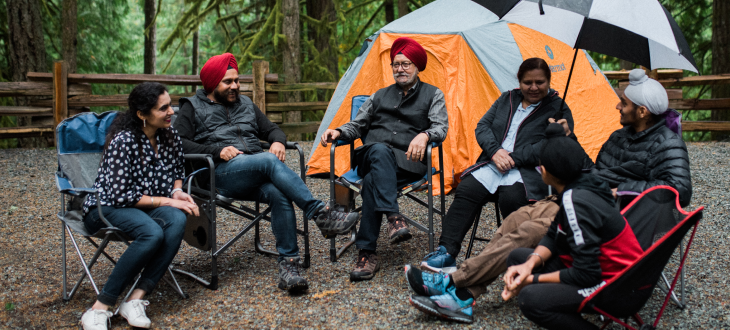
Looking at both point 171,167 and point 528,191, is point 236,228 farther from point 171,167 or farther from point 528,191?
point 528,191

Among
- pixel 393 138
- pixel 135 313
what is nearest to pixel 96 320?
pixel 135 313

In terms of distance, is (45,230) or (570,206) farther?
(45,230)

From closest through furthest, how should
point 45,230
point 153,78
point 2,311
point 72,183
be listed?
point 2,311 < point 72,183 < point 45,230 < point 153,78

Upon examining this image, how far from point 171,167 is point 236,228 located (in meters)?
1.34

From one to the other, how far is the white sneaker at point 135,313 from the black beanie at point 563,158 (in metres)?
1.71

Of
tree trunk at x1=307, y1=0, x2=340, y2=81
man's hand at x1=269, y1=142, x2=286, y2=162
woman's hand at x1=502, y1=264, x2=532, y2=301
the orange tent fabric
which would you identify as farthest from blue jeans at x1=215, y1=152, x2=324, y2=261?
tree trunk at x1=307, y1=0, x2=340, y2=81

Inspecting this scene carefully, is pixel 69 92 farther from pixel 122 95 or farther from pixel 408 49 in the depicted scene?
pixel 408 49

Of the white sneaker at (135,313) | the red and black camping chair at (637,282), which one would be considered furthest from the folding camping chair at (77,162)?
the red and black camping chair at (637,282)

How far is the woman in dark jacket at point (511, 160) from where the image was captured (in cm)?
264

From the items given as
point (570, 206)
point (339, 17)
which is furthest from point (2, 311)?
point (339, 17)

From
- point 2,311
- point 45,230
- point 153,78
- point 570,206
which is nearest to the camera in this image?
point 570,206

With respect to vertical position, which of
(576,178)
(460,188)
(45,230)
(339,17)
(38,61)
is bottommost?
(45,230)

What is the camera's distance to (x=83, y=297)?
254cm

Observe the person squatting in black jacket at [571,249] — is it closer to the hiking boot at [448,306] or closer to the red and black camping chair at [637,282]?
the red and black camping chair at [637,282]
